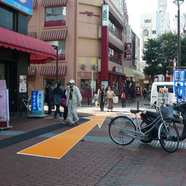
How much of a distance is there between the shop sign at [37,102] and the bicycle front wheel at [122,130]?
692cm

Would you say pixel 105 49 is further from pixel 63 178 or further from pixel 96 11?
pixel 63 178

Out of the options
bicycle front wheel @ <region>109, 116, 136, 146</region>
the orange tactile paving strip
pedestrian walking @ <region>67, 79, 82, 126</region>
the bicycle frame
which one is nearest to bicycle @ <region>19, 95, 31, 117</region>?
pedestrian walking @ <region>67, 79, 82, 126</region>

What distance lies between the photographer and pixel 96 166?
527 centimetres

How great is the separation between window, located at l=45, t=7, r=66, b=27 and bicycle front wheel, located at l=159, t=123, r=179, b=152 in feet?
77.4

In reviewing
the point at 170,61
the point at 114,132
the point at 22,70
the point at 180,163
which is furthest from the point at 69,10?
the point at 180,163

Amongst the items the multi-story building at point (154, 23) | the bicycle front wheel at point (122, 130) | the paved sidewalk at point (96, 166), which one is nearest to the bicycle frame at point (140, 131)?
the bicycle front wheel at point (122, 130)

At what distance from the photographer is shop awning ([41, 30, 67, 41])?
90.7ft

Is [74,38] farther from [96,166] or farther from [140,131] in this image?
[96,166]

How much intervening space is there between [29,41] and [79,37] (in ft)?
53.6

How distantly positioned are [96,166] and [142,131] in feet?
6.72

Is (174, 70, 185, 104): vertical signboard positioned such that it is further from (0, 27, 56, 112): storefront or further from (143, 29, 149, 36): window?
(143, 29, 149, 36): window

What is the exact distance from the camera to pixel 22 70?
14.6m

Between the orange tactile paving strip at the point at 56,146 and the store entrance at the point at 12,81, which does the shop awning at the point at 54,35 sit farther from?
the orange tactile paving strip at the point at 56,146

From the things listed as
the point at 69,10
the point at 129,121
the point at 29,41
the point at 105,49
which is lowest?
the point at 129,121
